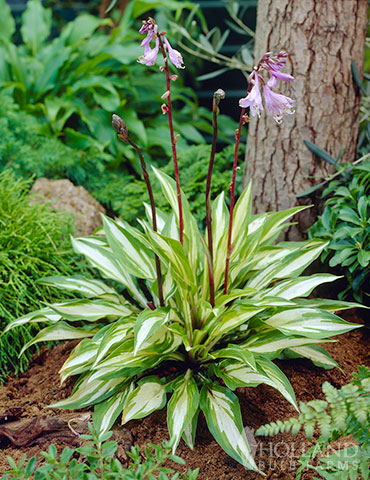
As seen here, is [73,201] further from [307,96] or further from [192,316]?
[307,96]

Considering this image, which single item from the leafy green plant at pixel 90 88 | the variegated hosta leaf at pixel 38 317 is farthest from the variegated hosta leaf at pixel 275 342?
the leafy green plant at pixel 90 88

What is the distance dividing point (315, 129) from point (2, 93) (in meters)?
2.43

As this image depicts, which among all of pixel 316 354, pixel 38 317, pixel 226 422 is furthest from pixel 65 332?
pixel 316 354

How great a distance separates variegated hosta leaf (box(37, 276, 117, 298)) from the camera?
238 centimetres

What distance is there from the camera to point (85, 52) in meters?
4.55

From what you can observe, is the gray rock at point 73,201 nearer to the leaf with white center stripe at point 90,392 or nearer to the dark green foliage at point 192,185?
the dark green foliage at point 192,185

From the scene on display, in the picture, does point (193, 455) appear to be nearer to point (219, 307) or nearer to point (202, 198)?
point (219, 307)

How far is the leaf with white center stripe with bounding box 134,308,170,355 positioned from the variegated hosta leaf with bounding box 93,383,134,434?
0.33 m

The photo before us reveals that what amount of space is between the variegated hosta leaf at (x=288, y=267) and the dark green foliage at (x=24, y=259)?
0.98m

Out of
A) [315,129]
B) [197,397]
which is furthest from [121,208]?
[197,397]

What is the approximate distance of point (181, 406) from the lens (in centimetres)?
187

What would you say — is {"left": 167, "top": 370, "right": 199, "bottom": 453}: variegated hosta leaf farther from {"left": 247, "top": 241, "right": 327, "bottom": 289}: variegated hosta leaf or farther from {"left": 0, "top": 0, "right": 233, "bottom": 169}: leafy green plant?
{"left": 0, "top": 0, "right": 233, "bottom": 169}: leafy green plant

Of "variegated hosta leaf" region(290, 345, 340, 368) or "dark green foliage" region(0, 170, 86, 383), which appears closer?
"variegated hosta leaf" region(290, 345, 340, 368)

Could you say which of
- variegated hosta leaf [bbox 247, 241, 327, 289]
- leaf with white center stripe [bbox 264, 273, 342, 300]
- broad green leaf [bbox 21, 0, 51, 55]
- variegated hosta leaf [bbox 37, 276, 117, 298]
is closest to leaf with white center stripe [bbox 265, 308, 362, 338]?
leaf with white center stripe [bbox 264, 273, 342, 300]
